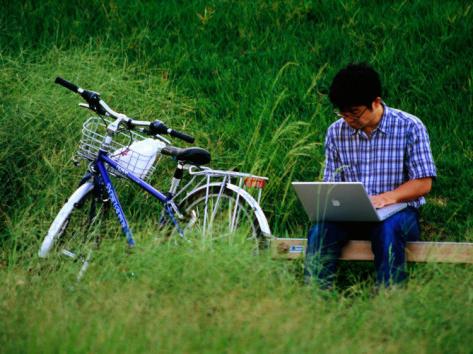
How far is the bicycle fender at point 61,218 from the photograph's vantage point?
19.1 ft

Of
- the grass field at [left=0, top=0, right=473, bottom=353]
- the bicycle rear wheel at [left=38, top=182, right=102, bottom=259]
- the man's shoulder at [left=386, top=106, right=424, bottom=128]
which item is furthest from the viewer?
the bicycle rear wheel at [left=38, top=182, right=102, bottom=259]

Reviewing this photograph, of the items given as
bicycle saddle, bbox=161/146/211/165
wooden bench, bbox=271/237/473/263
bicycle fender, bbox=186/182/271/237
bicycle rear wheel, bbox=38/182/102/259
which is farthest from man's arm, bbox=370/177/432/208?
bicycle rear wheel, bbox=38/182/102/259

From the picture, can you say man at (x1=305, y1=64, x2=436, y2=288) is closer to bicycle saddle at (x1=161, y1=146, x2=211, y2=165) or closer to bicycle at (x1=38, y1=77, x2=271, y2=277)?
bicycle at (x1=38, y1=77, x2=271, y2=277)

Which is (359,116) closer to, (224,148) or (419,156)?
(419,156)

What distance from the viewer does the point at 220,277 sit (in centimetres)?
499

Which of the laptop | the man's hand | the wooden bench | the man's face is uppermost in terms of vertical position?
the man's face

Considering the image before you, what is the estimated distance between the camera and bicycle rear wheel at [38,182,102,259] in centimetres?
583

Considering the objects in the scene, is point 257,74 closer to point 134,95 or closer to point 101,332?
point 134,95

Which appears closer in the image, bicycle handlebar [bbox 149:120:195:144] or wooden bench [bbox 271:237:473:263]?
wooden bench [bbox 271:237:473:263]

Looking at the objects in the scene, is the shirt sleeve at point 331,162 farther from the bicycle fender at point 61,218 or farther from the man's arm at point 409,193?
the bicycle fender at point 61,218

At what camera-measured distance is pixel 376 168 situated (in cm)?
578

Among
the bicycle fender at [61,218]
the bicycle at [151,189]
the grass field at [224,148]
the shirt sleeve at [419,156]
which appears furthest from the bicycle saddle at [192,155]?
the shirt sleeve at [419,156]

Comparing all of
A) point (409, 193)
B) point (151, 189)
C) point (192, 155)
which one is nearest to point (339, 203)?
point (409, 193)

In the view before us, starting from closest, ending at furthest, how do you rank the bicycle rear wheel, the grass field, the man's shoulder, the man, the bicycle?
the grass field
the man
the man's shoulder
the bicycle rear wheel
the bicycle
